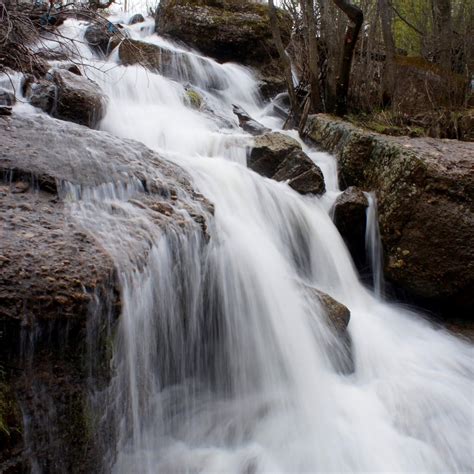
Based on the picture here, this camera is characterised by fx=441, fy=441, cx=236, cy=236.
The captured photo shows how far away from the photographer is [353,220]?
493cm

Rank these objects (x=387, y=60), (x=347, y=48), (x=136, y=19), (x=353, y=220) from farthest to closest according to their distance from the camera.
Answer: (x=136, y=19)
(x=387, y=60)
(x=347, y=48)
(x=353, y=220)

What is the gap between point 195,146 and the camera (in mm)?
5879

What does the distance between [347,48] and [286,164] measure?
8.08ft

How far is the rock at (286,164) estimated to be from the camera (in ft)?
17.1

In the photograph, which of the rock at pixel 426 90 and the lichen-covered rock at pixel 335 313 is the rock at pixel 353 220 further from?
the rock at pixel 426 90

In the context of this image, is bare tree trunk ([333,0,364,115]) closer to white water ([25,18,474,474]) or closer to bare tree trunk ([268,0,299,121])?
bare tree trunk ([268,0,299,121])

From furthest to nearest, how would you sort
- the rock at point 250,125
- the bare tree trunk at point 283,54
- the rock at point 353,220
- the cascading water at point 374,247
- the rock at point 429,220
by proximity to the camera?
the bare tree trunk at point 283,54 → the rock at point 250,125 → the rock at point 353,220 → the cascading water at point 374,247 → the rock at point 429,220

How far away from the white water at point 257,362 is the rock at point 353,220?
0.42 m

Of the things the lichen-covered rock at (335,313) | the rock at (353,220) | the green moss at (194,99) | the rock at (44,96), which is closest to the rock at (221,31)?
the green moss at (194,99)

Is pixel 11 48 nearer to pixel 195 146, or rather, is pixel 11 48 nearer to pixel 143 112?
pixel 195 146

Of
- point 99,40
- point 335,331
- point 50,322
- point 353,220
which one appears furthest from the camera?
point 99,40

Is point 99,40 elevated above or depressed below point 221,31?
below

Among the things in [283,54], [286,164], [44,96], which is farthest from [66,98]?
[283,54]

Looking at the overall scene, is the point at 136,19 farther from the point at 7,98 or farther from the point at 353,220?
the point at 353,220
